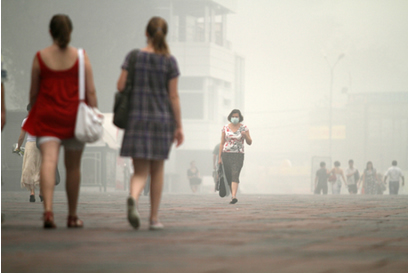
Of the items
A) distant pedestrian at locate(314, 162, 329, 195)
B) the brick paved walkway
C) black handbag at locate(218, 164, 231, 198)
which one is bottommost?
distant pedestrian at locate(314, 162, 329, 195)

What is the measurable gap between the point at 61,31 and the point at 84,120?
0.85 m

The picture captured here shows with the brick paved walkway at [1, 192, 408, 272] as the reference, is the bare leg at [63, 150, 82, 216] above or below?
above

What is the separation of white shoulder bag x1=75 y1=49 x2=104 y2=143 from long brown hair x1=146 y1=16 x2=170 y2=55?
2.17 feet

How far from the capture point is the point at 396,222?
9.04 m

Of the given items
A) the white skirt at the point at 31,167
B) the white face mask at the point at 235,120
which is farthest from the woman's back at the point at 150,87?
the white skirt at the point at 31,167

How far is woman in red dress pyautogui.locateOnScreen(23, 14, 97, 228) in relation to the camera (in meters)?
6.69

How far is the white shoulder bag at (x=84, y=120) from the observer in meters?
6.63

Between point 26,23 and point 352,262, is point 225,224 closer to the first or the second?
point 352,262

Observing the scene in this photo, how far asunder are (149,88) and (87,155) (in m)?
29.4

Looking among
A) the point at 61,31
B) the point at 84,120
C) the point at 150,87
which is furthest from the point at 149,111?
the point at 61,31

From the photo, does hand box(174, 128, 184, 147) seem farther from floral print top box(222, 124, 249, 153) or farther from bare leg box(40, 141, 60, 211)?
floral print top box(222, 124, 249, 153)

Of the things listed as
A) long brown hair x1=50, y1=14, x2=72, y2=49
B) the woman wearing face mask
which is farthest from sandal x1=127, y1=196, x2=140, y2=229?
the woman wearing face mask

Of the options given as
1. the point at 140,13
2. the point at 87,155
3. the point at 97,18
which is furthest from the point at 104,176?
the point at 140,13

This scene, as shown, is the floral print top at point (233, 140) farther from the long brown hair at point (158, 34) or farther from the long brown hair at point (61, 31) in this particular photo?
the long brown hair at point (61, 31)
